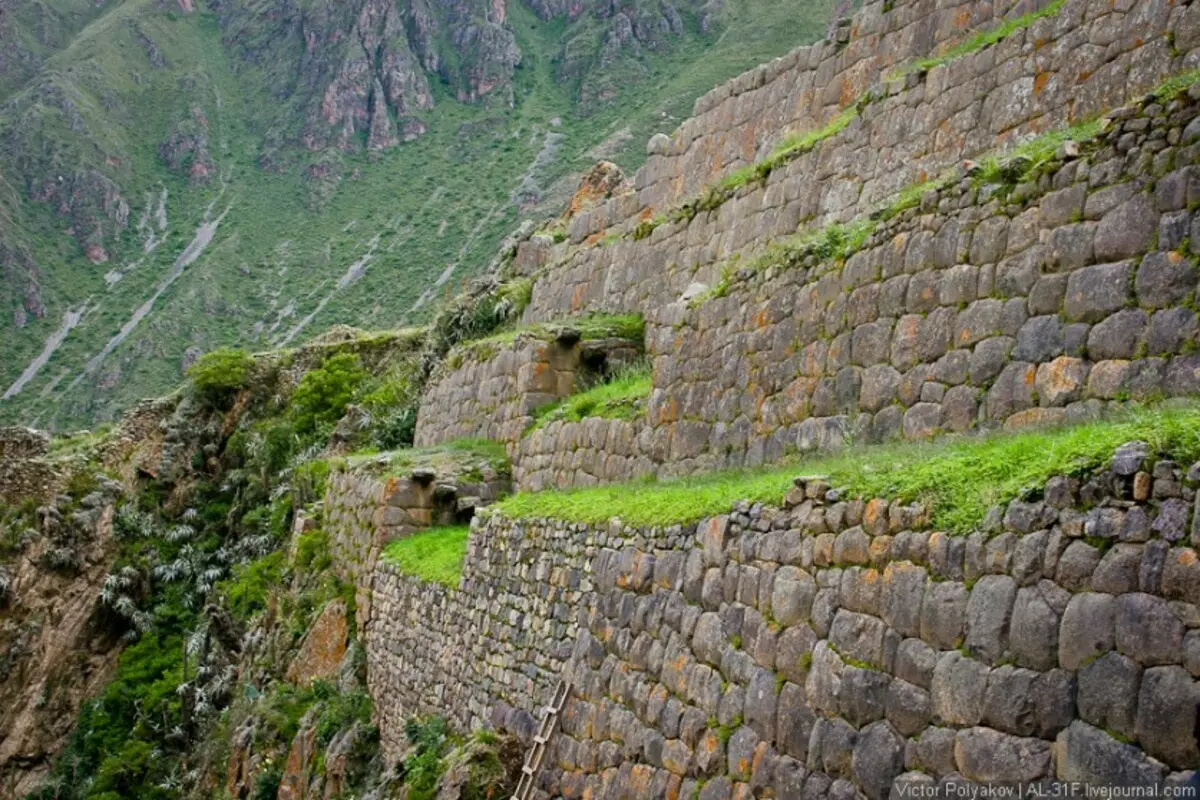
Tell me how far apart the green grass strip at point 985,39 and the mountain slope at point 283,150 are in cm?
5070

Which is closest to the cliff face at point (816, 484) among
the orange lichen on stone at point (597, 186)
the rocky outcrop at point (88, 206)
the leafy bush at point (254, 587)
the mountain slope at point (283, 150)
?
the leafy bush at point (254, 587)

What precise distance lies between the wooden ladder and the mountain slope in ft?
174

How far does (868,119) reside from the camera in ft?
41.9

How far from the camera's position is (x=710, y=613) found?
7.74 metres

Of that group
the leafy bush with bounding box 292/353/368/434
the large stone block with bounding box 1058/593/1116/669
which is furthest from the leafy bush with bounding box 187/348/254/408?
the large stone block with bounding box 1058/593/1116/669

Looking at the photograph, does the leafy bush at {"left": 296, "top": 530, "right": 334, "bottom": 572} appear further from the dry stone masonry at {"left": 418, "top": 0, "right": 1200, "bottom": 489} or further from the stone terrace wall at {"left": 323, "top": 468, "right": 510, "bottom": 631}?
the dry stone masonry at {"left": 418, "top": 0, "right": 1200, "bottom": 489}

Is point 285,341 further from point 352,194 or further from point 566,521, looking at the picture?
point 566,521

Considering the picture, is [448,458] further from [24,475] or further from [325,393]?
[24,475]

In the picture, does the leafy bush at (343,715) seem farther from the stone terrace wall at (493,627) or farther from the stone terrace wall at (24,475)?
the stone terrace wall at (24,475)

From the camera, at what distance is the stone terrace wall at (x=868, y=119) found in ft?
31.9

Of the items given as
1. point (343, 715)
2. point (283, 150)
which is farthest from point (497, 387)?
point (283, 150)

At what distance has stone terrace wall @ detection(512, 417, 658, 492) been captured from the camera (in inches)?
482

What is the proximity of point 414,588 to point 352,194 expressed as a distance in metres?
76.3

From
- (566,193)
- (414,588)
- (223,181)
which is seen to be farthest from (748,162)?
(223,181)
